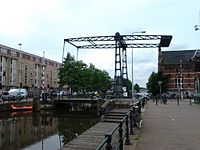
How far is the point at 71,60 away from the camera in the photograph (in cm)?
6169

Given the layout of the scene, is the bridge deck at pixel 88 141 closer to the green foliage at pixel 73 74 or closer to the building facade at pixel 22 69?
the green foliage at pixel 73 74

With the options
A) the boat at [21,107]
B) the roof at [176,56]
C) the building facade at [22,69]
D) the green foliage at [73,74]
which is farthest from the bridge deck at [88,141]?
the roof at [176,56]

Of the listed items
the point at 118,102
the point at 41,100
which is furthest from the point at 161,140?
the point at 41,100

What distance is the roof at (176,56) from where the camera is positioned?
10745 cm

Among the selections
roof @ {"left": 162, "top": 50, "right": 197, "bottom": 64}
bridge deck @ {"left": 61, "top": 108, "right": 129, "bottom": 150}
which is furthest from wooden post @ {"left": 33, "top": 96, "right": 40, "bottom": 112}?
roof @ {"left": 162, "top": 50, "right": 197, "bottom": 64}

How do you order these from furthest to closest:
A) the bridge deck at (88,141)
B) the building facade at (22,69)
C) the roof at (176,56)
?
the roof at (176,56)
the building facade at (22,69)
the bridge deck at (88,141)

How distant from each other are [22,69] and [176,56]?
50452 millimetres

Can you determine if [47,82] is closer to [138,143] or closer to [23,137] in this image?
[23,137]

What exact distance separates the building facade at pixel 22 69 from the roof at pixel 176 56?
121ft

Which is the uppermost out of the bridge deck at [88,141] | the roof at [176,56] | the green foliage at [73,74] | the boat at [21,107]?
the roof at [176,56]

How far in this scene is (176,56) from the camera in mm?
109688

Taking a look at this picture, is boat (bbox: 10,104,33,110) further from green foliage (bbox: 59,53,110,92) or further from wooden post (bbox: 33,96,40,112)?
green foliage (bbox: 59,53,110,92)

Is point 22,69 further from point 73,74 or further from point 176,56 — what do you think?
point 176,56

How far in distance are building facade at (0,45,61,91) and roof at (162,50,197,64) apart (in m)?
A: 36.8
